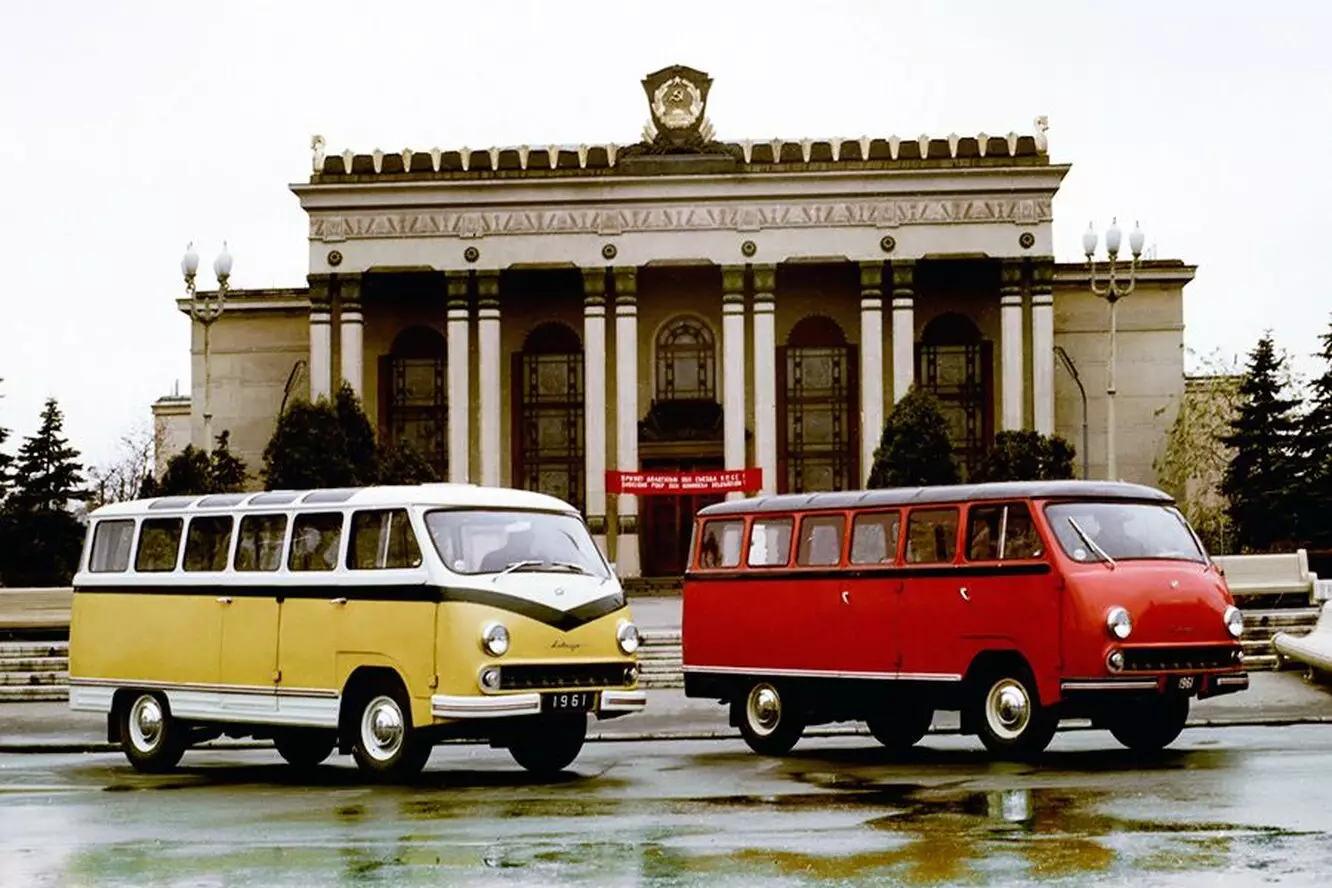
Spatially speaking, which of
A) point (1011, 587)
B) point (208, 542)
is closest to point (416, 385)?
point (208, 542)

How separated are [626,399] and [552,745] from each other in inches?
1881

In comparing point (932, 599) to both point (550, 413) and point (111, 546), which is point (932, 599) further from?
point (550, 413)

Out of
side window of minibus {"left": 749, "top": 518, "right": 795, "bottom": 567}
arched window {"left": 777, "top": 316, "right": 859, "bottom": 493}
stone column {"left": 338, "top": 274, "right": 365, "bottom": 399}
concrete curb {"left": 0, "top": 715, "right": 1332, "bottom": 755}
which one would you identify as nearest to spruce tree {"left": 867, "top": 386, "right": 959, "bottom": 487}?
arched window {"left": 777, "top": 316, "right": 859, "bottom": 493}

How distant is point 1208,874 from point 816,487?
57.5 m

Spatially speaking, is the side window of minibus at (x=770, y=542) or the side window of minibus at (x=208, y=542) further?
the side window of minibus at (x=770, y=542)

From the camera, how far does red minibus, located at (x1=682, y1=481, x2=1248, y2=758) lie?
57.5 ft

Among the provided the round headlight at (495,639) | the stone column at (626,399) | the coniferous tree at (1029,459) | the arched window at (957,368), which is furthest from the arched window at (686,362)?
the round headlight at (495,639)

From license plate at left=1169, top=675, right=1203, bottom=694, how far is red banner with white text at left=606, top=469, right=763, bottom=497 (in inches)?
1761

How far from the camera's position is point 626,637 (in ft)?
58.0

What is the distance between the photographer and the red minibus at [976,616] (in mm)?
17516

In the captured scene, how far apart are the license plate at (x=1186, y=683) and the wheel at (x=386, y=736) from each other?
231 inches

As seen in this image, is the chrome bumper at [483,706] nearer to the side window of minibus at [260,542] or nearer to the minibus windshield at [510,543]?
the minibus windshield at [510,543]

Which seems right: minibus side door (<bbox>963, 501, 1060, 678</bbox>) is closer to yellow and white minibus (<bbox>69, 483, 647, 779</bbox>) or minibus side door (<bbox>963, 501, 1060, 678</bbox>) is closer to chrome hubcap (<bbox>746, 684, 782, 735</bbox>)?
→ chrome hubcap (<bbox>746, 684, 782, 735</bbox>)

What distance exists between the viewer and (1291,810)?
1260 centimetres
